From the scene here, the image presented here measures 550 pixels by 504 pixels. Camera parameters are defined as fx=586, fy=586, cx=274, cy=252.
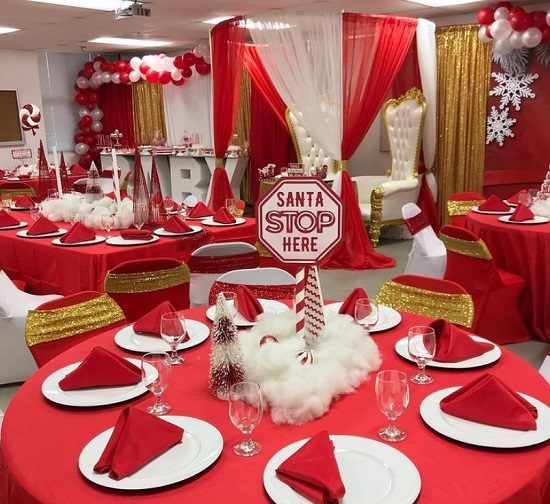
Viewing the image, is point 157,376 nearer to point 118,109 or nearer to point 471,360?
point 471,360

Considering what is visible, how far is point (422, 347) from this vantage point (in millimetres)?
1603

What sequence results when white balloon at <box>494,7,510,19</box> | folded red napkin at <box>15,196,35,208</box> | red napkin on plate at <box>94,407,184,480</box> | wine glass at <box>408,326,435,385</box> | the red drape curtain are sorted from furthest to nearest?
the red drape curtain, white balloon at <box>494,7,510,19</box>, folded red napkin at <box>15,196,35,208</box>, wine glass at <box>408,326,435,385</box>, red napkin on plate at <box>94,407,184,480</box>

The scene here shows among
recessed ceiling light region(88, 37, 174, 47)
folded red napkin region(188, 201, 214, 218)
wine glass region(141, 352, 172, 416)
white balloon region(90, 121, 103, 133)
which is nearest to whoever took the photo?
wine glass region(141, 352, 172, 416)

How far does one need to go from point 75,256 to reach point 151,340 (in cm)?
160

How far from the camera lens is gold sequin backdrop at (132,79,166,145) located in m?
10.6

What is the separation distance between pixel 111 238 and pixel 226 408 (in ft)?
7.53

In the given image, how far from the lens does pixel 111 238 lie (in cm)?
358

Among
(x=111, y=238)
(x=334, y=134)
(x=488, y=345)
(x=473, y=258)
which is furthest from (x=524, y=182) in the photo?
(x=488, y=345)

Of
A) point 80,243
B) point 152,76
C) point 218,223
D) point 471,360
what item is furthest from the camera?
point 152,76

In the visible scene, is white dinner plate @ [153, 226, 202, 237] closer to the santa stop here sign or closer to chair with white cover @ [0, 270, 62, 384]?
chair with white cover @ [0, 270, 62, 384]

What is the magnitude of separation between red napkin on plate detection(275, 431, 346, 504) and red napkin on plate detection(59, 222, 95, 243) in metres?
2.62

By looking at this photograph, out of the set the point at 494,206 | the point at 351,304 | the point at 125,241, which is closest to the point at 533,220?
the point at 494,206

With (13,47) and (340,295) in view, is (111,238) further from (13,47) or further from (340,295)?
(13,47)

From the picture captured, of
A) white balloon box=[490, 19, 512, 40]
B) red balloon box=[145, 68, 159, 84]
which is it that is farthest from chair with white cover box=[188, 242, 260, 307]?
red balloon box=[145, 68, 159, 84]
